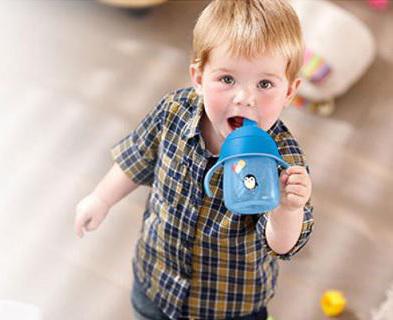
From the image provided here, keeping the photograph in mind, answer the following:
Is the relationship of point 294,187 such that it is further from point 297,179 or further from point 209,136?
point 209,136

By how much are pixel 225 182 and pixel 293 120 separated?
0.92 meters

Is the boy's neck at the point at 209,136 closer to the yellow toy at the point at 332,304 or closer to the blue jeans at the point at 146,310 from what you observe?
the blue jeans at the point at 146,310

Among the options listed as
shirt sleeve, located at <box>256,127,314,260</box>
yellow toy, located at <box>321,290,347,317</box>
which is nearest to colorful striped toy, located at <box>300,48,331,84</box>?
yellow toy, located at <box>321,290,347,317</box>

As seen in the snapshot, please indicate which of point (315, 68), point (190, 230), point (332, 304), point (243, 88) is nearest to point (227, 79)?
point (243, 88)

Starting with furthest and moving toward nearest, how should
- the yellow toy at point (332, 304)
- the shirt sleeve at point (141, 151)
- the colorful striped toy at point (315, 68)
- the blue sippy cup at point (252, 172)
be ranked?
the colorful striped toy at point (315, 68) < the yellow toy at point (332, 304) < the shirt sleeve at point (141, 151) < the blue sippy cup at point (252, 172)

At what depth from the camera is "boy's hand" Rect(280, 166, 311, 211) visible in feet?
2.96

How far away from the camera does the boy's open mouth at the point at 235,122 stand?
0.95 meters

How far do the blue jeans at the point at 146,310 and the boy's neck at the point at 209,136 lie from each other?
0.30 metres

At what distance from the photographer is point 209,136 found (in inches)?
40.6

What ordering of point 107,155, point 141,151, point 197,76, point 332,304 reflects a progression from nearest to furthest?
point 197,76 < point 141,151 < point 332,304 < point 107,155

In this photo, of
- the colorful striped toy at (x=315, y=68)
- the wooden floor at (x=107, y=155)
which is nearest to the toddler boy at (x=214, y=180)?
the wooden floor at (x=107, y=155)

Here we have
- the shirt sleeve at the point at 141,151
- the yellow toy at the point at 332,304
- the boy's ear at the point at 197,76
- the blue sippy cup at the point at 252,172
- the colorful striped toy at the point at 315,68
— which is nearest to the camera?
the blue sippy cup at the point at 252,172

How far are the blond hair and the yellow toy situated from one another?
2.10 feet

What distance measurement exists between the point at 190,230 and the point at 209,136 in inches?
5.5
